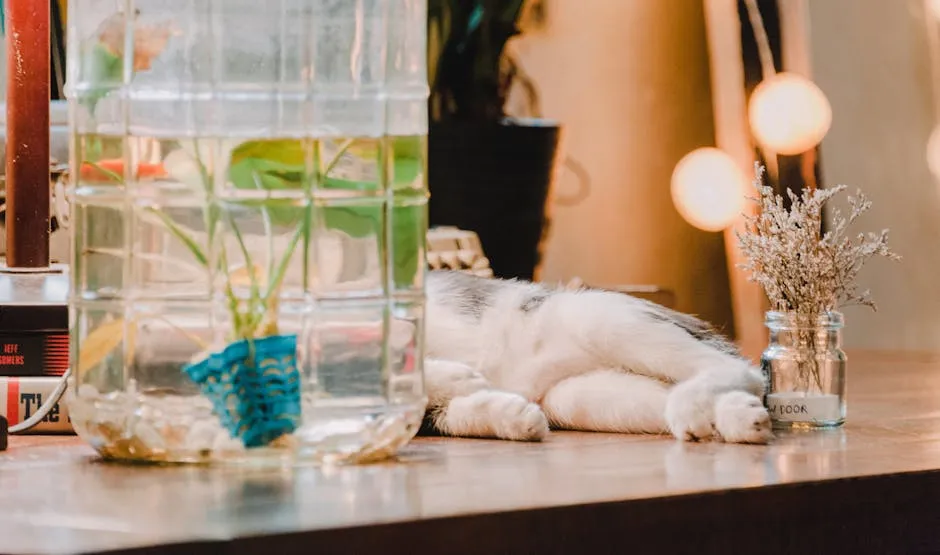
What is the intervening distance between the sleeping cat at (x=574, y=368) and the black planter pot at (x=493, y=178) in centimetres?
110

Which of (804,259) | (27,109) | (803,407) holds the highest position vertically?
(27,109)

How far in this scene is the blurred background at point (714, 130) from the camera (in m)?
3.08

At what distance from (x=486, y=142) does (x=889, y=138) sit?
106 centimetres

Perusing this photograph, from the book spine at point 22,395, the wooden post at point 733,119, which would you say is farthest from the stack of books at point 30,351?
the wooden post at point 733,119

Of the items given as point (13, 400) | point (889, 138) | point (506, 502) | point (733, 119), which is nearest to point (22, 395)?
point (13, 400)

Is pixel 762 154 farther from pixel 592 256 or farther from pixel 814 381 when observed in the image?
pixel 814 381

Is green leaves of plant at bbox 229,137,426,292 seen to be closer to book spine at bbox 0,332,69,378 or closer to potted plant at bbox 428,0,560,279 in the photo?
book spine at bbox 0,332,69,378

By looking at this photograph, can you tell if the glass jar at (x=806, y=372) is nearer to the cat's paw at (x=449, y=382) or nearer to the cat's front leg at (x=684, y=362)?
the cat's front leg at (x=684, y=362)

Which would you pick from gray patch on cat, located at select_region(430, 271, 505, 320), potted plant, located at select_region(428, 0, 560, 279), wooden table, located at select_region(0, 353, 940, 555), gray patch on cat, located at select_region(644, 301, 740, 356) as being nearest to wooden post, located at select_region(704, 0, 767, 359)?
potted plant, located at select_region(428, 0, 560, 279)

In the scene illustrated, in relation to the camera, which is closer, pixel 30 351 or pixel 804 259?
pixel 30 351

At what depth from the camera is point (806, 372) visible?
129 cm

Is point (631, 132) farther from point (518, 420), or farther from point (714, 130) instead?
point (518, 420)

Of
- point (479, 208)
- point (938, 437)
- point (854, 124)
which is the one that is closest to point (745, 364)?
point (938, 437)

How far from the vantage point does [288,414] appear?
98cm
